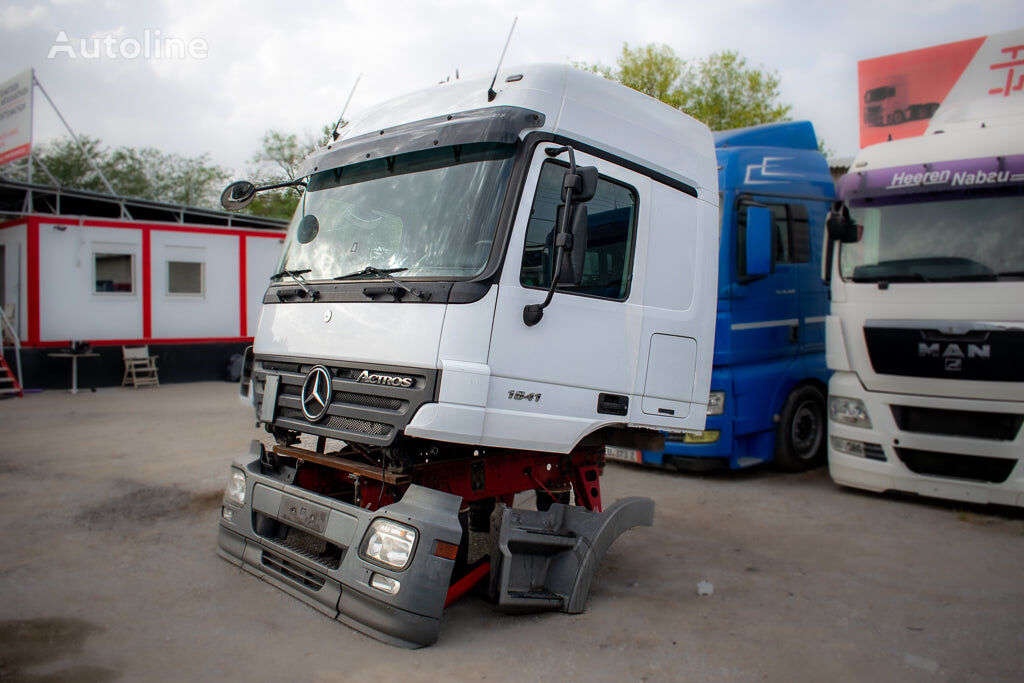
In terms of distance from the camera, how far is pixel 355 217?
410 centimetres

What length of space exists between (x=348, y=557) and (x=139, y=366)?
512 inches

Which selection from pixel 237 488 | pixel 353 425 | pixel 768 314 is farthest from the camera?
pixel 768 314

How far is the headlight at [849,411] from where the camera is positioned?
21.4 ft

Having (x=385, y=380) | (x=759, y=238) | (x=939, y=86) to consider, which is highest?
(x=939, y=86)

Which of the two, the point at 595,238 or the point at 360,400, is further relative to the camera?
the point at 595,238

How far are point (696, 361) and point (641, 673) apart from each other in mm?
1896

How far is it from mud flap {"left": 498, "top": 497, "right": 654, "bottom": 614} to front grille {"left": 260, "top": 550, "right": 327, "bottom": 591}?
95 cm

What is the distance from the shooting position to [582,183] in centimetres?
349

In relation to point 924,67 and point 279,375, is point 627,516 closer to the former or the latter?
point 279,375

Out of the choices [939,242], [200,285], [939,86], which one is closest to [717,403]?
[939,242]

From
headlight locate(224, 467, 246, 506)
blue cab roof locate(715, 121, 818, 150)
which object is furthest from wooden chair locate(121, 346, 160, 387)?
blue cab roof locate(715, 121, 818, 150)

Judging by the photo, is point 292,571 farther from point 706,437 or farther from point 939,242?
point 939,242

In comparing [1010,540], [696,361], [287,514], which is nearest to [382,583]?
[287,514]

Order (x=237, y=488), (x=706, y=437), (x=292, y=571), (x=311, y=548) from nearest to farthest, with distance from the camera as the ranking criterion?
(x=292, y=571), (x=311, y=548), (x=237, y=488), (x=706, y=437)
